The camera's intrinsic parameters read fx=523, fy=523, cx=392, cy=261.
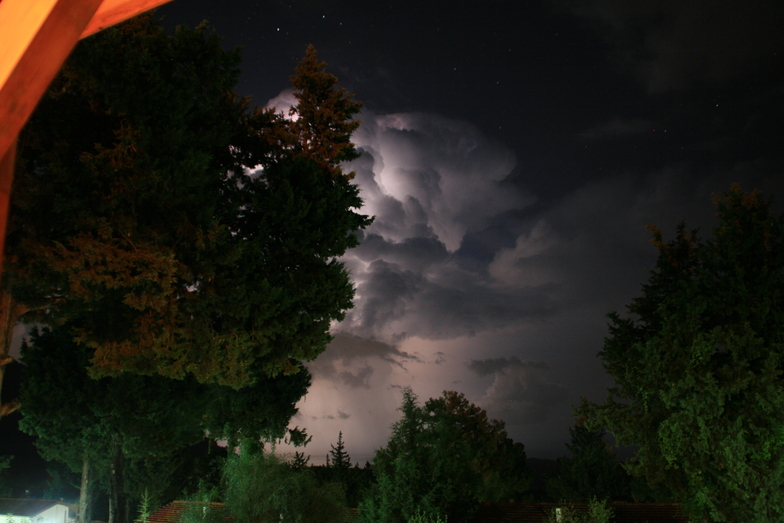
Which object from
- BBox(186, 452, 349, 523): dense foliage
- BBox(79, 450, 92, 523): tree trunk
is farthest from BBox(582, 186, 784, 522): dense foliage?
BBox(79, 450, 92, 523): tree trunk

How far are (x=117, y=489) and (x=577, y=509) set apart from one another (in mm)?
22576

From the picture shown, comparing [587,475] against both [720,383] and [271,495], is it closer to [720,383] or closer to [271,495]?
[720,383]

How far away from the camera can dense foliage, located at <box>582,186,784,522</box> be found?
18484 millimetres

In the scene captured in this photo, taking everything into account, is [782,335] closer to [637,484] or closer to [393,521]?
[393,521]

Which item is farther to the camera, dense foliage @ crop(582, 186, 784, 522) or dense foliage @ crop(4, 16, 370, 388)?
dense foliage @ crop(582, 186, 784, 522)

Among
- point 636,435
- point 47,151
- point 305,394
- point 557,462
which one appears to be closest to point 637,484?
point 557,462

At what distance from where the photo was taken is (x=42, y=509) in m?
35.5

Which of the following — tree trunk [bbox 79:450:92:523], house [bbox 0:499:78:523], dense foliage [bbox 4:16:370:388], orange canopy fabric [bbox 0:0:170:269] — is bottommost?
house [bbox 0:499:78:523]

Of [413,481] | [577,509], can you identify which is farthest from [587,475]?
[413,481]

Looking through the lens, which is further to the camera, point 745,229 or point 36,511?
point 36,511

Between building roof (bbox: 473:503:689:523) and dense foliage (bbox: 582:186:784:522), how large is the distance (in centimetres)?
699

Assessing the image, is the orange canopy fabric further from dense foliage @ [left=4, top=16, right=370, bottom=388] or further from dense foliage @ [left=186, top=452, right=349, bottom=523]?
dense foliage @ [left=186, top=452, right=349, bottom=523]

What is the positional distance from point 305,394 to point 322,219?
10585 mm

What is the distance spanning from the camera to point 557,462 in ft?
159
